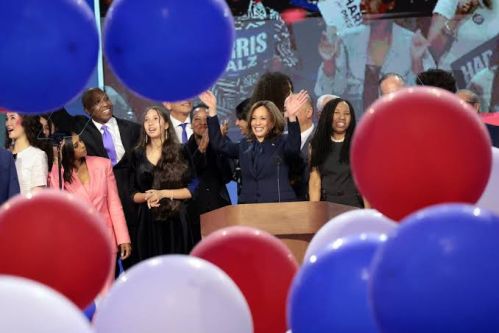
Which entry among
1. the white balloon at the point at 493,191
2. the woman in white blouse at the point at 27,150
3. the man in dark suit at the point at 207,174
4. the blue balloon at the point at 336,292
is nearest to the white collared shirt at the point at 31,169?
the woman in white blouse at the point at 27,150

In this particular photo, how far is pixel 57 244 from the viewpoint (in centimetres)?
247

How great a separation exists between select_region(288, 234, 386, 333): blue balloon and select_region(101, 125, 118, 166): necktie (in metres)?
3.25

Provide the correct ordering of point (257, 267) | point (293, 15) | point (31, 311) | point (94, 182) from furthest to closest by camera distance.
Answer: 1. point (293, 15)
2. point (94, 182)
3. point (257, 267)
4. point (31, 311)

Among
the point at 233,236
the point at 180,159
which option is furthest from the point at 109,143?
the point at 233,236

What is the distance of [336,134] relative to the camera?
4812 mm

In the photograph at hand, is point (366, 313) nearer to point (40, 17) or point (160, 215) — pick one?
point (40, 17)

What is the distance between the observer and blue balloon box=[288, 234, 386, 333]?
2227 millimetres

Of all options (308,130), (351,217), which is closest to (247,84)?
(308,130)

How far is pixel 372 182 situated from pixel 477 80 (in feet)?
14.5

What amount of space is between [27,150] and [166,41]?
9.01ft

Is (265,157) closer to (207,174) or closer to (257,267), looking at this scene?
(207,174)

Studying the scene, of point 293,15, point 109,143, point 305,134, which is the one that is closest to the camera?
point 305,134

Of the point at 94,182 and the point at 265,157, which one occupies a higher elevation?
the point at 265,157

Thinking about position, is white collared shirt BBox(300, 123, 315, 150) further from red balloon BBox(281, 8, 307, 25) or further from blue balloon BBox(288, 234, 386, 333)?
blue balloon BBox(288, 234, 386, 333)
